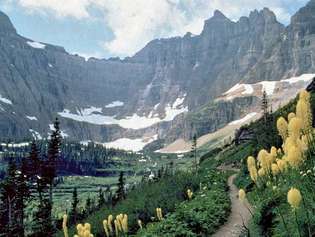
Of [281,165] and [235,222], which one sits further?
[235,222]

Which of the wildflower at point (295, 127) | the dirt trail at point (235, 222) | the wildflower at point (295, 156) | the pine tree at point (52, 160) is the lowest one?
the dirt trail at point (235, 222)

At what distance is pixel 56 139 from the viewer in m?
57.2

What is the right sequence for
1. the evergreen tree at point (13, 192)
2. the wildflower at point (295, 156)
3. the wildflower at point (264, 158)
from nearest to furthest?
the wildflower at point (295, 156) → the wildflower at point (264, 158) → the evergreen tree at point (13, 192)

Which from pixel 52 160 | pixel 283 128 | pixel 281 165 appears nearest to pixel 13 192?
pixel 52 160

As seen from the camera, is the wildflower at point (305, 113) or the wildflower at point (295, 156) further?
the wildflower at point (295, 156)

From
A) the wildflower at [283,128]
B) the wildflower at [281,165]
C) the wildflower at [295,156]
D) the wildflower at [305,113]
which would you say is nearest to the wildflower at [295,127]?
the wildflower at [305,113]

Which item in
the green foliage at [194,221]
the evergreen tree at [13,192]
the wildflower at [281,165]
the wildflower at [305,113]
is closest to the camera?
the wildflower at [305,113]

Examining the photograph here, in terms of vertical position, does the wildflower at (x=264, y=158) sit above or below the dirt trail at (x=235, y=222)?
above

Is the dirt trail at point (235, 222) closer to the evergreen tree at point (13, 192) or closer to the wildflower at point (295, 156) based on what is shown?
the wildflower at point (295, 156)

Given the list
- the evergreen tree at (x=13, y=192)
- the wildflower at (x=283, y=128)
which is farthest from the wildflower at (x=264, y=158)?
the evergreen tree at (x=13, y=192)

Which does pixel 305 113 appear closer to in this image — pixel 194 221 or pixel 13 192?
pixel 194 221

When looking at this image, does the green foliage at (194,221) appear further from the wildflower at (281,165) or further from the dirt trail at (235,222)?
the wildflower at (281,165)

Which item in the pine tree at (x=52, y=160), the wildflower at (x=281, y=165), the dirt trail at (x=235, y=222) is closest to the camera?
the wildflower at (x=281, y=165)

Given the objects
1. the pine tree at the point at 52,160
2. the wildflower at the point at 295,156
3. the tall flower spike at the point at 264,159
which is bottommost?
the wildflower at the point at 295,156
